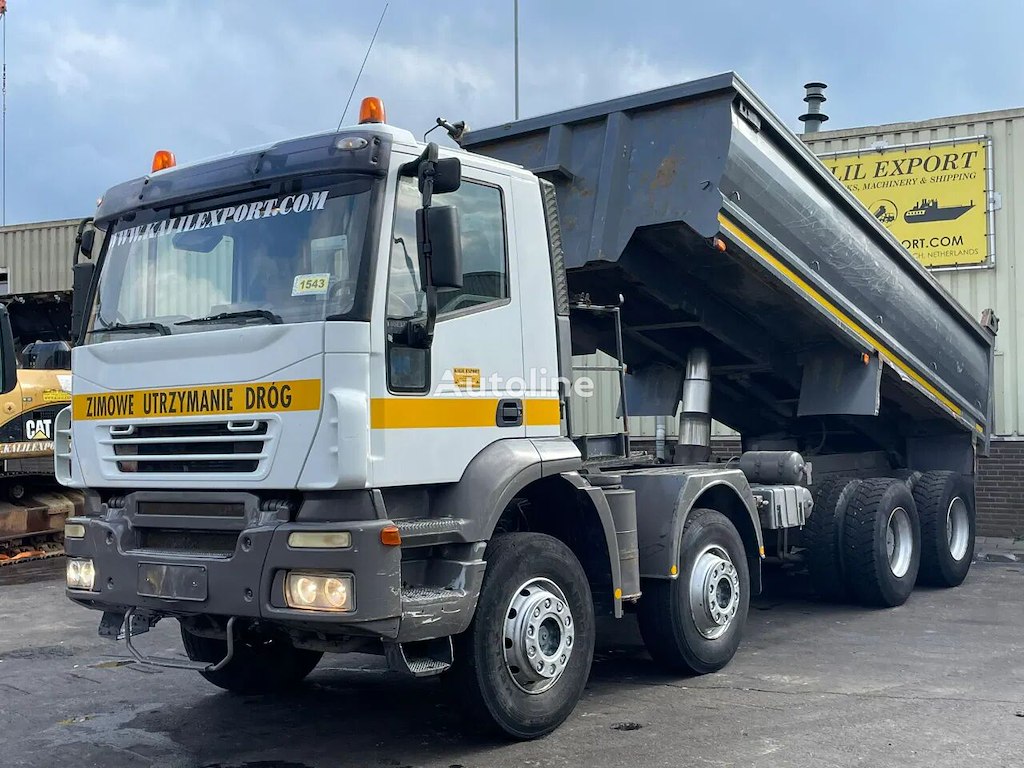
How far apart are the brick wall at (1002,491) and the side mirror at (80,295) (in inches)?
443

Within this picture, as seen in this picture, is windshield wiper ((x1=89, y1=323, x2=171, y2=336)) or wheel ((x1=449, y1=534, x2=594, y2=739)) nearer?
wheel ((x1=449, y1=534, x2=594, y2=739))

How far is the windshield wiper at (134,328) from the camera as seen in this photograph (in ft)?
18.2

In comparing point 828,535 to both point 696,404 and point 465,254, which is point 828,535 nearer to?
point 696,404

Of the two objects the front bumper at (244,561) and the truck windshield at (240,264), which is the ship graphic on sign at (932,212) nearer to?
the truck windshield at (240,264)

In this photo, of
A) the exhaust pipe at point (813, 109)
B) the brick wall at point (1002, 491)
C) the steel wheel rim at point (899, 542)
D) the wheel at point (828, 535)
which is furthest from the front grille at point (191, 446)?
the exhaust pipe at point (813, 109)

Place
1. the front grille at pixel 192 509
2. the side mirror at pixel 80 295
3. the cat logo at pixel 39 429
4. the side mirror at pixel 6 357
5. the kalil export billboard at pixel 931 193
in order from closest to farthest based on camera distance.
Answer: the front grille at pixel 192 509 → the side mirror at pixel 80 295 → the side mirror at pixel 6 357 → the cat logo at pixel 39 429 → the kalil export billboard at pixel 931 193

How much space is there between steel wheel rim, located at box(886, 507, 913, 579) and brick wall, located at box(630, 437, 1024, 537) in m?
4.55

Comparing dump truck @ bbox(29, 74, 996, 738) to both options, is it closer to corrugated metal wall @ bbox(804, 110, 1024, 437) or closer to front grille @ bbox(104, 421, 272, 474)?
front grille @ bbox(104, 421, 272, 474)

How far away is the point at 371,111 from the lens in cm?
542

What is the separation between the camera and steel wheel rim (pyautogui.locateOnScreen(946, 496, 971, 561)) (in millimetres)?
10422

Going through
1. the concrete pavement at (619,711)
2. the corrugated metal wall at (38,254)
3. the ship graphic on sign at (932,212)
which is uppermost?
the corrugated metal wall at (38,254)

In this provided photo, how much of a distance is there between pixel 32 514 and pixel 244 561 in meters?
9.66

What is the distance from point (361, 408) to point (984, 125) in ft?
38.3

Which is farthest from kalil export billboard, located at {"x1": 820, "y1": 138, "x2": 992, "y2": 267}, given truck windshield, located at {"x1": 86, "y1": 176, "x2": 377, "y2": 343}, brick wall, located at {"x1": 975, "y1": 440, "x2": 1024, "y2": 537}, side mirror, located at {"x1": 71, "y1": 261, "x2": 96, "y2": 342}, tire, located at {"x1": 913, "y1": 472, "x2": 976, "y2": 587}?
side mirror, located at {"x1": 71, "y1": 261, "x2": 96, "y2": 342}
